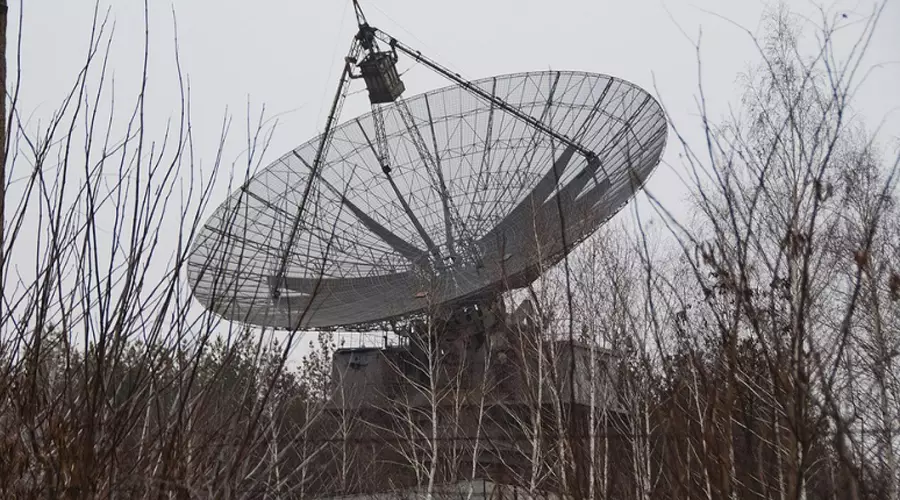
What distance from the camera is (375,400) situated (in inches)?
1302

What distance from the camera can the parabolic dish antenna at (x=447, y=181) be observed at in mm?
23141

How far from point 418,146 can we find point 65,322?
71.8 feet

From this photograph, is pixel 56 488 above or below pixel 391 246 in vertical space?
below

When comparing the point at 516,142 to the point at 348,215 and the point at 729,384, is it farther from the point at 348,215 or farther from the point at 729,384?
the point at 729,384

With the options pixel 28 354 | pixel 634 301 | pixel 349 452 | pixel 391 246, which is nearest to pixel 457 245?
pixel 391 246

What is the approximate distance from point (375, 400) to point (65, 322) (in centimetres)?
3011

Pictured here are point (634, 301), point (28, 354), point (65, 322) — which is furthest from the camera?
point (634, 301)

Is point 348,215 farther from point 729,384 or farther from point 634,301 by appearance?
point 729,384

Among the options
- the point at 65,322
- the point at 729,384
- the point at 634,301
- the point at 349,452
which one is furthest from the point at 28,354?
the point at 349,452

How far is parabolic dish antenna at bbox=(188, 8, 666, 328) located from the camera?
23141mm

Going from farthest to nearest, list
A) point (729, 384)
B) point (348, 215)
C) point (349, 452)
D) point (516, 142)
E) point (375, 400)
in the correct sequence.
Answer: point (375, 400) → point (349, 452) → point (348, 215) → point (516, 142) → point (729, 384)

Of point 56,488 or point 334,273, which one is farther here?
point 334,273

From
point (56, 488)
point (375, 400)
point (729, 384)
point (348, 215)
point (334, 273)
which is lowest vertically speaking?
point (56, 488)

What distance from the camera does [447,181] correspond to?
25.1 metres
